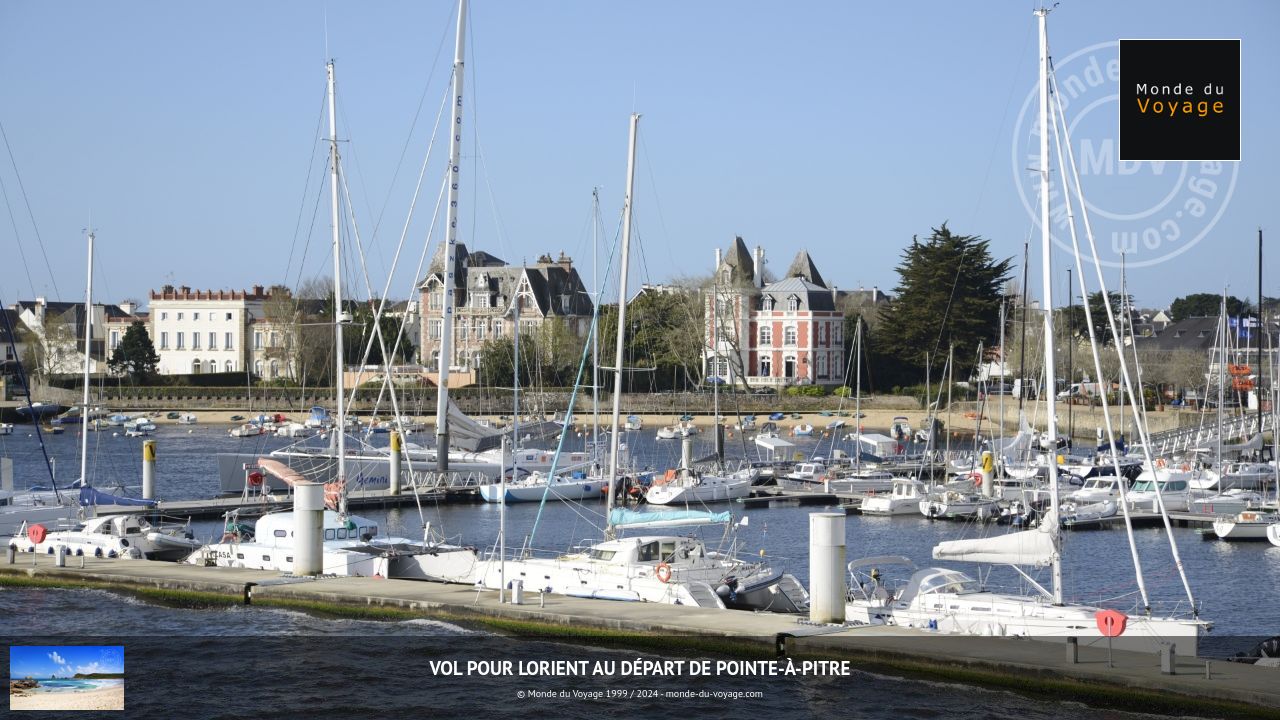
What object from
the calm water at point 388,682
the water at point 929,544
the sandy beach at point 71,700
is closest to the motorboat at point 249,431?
the water at point 929,544

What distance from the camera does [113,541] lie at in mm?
34781

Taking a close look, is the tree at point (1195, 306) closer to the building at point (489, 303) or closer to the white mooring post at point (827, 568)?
the building at point (489, 303)

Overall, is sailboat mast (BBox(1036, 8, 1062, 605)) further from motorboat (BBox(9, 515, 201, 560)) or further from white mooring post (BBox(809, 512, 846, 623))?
motorboat (BBox(9, 515, 201, 560))

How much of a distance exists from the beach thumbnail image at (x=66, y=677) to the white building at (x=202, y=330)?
110497mm

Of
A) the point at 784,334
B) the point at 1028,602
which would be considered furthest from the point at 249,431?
the point at 1028,602

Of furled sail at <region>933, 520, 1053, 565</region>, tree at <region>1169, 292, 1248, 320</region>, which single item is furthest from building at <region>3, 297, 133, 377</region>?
tree at <region>1169, 292, 1248, 320</region>

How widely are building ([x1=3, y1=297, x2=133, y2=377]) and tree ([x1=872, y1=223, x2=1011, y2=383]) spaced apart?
5722cm

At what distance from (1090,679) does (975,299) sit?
3283 inches

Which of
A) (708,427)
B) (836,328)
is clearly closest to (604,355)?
(708,427)

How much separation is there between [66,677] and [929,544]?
26.4m

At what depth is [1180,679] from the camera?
20219mm

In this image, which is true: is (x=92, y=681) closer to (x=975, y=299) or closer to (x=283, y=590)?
(x=283, y=590)

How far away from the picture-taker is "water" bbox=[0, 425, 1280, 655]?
33.0 meters

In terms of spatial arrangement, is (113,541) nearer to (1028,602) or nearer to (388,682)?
(388,682)
